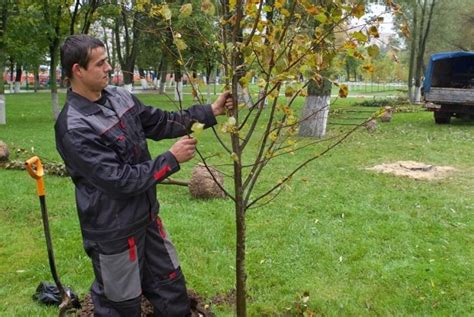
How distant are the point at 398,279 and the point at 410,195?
2812 millimetres

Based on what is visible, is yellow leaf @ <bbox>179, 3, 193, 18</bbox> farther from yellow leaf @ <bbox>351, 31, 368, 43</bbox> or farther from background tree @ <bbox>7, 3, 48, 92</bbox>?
background tree @ <bbox>7, 3, 48, 92</bbox>

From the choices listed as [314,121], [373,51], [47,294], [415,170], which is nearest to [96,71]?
[373,51]

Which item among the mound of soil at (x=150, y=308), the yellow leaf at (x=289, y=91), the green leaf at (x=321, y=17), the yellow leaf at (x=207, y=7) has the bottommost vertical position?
the mound of soil at (x=150, y=308)

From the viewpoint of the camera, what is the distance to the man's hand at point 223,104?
8.91 feet

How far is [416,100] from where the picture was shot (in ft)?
85.8

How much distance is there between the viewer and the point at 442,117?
15.8 meters

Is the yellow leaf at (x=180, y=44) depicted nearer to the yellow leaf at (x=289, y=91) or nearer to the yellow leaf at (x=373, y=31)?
the yellow leaf at (x=289, y=91)

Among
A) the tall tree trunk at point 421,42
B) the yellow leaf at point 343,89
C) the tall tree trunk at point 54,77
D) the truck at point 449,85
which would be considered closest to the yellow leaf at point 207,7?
the yellow leaf at point 343,89

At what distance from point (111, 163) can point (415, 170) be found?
6.96 m

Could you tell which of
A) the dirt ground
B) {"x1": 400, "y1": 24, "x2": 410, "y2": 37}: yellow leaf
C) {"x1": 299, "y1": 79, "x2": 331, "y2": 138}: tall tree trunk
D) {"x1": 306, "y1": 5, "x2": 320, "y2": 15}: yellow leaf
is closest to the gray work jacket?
{"x1": 306, "y1": 5, "x2": 320, "y2": 15}: yellow leaf

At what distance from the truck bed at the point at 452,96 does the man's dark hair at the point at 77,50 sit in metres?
14.2

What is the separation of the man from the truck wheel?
46.7 ft

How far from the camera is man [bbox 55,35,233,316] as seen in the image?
2398 millimetres

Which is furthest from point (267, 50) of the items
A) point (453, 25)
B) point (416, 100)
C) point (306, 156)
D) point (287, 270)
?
point (453, 25)
